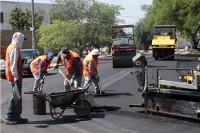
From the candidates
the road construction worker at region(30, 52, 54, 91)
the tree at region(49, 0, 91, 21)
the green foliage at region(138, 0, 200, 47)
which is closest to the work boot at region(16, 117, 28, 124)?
the road construction worker at region(30, 52, 54, 91)

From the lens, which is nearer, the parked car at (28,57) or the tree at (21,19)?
the parked car at (28,57)

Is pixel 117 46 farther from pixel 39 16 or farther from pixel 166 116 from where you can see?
pixel 39 16

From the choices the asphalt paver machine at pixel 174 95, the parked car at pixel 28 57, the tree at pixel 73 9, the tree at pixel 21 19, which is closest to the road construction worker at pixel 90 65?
the asphalt paver machine at pixel 174 95

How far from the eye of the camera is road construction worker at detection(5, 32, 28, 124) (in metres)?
8.56

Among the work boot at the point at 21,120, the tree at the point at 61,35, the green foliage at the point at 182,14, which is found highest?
the green foliage at the point at 182,14

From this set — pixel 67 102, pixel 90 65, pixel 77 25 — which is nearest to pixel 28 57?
pixel 90 65

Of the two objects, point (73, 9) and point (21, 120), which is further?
point (73, 9)

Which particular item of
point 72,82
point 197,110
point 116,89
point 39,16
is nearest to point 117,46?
point 116,89

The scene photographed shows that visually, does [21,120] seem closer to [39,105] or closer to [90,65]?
[39,105]

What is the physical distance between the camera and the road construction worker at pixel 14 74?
8.56 m

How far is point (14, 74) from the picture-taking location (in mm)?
8516

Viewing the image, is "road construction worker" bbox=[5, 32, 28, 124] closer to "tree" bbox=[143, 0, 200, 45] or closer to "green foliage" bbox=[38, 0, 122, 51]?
"tree" bbox=[143, 0, 200, 45]

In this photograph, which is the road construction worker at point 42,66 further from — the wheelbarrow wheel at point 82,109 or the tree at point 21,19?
the tree at point 21,19

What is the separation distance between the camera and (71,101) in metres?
9.08
